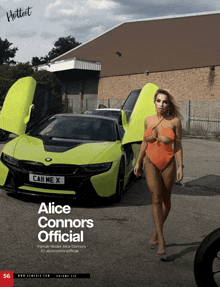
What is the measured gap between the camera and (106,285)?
3.19 m

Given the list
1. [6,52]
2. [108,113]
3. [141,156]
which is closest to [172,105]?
[141,156]

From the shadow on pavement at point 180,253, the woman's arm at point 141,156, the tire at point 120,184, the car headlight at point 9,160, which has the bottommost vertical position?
the shadow on pavement at point 180,253

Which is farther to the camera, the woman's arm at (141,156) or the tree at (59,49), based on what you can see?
the tree at (59,49)

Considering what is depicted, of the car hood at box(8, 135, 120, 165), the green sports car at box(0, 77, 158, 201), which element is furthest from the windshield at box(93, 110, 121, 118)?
the car hood at box(8, 135, 120, 165)

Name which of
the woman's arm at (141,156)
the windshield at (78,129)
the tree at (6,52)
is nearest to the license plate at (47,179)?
the windshield at (78,129)

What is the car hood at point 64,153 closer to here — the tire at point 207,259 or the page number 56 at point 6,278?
the page number 56 at point 6,278

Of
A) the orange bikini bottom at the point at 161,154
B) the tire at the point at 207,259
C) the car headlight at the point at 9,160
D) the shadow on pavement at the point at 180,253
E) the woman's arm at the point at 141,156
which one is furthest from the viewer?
the car headlight at the point at 9,160

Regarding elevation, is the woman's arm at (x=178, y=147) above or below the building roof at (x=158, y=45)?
below

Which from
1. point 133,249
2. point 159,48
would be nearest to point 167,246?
point 133,249

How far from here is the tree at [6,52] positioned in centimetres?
6850

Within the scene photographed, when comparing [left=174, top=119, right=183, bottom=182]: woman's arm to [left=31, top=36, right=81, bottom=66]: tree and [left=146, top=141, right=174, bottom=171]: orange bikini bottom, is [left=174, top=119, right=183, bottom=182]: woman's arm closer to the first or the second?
[left=146, top=141, right=174, bottom=171]: orange bikini bottom

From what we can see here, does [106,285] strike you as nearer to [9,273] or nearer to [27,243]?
[9,273]

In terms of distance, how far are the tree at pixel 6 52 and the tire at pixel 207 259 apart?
230 ft

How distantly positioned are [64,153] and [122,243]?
6.30ft
